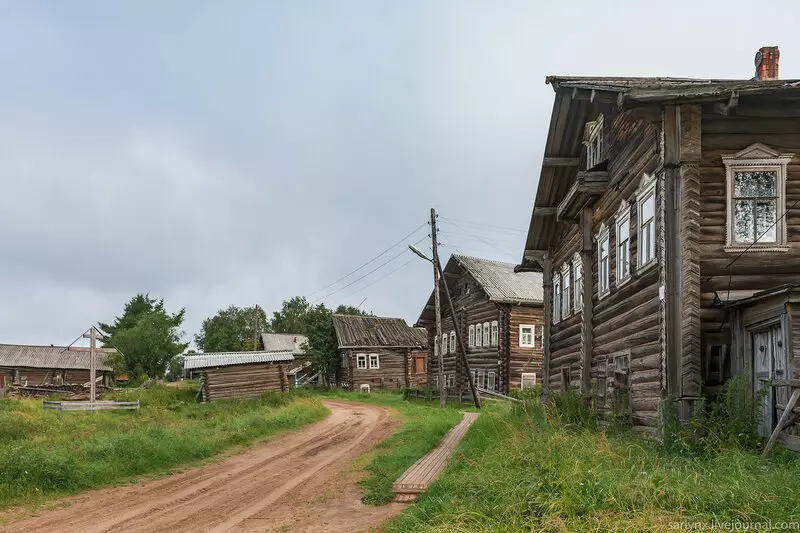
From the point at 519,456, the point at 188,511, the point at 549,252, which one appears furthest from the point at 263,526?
the point at 549,252

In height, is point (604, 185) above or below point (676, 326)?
above

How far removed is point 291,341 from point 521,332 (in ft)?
154

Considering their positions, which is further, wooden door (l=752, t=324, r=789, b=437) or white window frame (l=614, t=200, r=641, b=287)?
white window frame (l=614, t=200, r=641, b=287)

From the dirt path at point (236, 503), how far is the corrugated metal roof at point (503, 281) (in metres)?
20.3

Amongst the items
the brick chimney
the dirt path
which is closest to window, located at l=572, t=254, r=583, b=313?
the brick chimney

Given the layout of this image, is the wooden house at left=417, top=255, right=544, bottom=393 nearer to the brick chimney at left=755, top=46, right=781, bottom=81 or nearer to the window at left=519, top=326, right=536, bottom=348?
the window at left=519, top=326, right=536, bottom=348

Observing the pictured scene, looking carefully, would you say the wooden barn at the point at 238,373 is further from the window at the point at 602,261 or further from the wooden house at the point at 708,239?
the wooden house at the point at 708,239

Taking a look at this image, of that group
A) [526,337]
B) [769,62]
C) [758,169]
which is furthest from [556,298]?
[526,337]

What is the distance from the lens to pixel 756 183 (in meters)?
10.4

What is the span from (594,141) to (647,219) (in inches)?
180

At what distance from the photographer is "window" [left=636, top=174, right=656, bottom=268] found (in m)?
11.0

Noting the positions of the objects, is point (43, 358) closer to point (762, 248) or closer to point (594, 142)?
point (594, 142)

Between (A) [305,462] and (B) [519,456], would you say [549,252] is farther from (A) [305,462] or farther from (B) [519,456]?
(B) [519,456]

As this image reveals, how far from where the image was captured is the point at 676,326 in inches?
389
